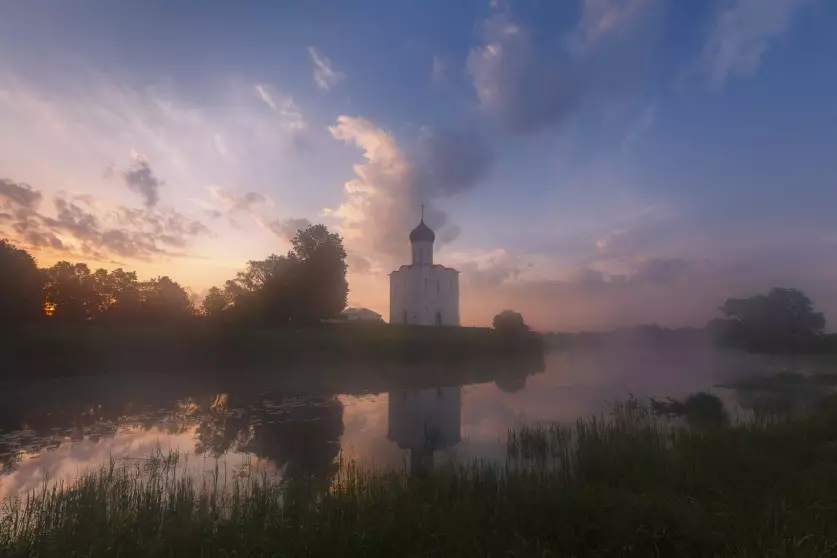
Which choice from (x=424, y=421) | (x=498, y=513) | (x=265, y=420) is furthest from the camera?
(x=424, y=421)

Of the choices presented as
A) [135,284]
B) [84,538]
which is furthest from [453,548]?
[135,284]

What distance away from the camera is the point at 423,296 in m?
63.5

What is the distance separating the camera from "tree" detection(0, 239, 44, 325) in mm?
31375

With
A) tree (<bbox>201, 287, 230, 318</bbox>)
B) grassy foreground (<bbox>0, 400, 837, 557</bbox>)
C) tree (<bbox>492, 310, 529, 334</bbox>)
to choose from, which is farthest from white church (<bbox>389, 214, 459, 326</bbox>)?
grassy foreground (<bbox>0, 400, 837, 557</bbox>)

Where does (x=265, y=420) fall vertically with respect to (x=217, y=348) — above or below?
below

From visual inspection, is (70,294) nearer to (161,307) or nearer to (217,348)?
(161,307)

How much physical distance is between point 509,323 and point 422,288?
1356cm

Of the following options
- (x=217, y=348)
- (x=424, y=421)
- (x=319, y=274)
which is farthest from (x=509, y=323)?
(x=424, y=421)

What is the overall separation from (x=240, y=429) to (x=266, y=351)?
23445 millimetres

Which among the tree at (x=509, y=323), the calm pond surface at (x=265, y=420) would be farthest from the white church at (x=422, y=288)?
the calm pond surface at (x=265, y=420)

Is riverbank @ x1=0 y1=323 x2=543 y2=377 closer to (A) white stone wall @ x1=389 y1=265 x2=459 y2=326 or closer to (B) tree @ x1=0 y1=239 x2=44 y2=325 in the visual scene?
(B) tree @ x1=0 y1=239 x2=44 y2=325

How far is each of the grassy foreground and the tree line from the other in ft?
109

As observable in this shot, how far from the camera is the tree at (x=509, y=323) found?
55375 mm

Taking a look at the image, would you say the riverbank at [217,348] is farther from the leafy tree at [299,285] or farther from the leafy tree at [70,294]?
the leafy tree at [70,294]
